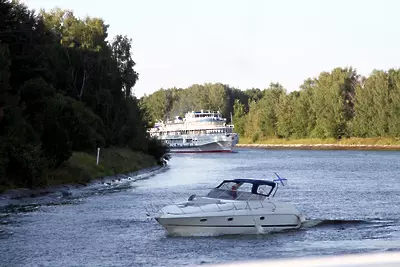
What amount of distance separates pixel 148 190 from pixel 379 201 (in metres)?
17.8

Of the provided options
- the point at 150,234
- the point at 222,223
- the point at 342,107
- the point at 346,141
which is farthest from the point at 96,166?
the point at 346,141

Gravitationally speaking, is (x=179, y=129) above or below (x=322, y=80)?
below

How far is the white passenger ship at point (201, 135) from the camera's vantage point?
16700cm

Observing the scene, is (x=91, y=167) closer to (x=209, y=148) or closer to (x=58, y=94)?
(x=58, y=94)

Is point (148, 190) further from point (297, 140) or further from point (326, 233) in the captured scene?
point (297, 140)

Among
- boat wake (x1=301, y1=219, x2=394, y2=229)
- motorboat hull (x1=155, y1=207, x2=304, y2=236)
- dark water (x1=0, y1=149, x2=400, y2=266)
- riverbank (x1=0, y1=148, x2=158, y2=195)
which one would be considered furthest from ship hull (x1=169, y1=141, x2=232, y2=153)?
motorboat hull (x1=155, y1=207, x2=304, y2=236)

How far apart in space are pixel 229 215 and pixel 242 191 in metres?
2.67

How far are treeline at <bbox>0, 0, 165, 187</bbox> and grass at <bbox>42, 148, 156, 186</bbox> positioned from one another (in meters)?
1.13

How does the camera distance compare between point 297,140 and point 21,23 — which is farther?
point 297,140

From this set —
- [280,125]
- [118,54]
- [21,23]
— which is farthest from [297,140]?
[21,23]

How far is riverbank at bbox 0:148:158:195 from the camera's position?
46406 millimetres

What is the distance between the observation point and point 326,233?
28.0 meters

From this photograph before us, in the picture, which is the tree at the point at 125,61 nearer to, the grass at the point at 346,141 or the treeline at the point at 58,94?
the treeline at the point at 58,94

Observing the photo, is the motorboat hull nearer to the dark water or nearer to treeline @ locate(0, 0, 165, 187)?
the dark water
